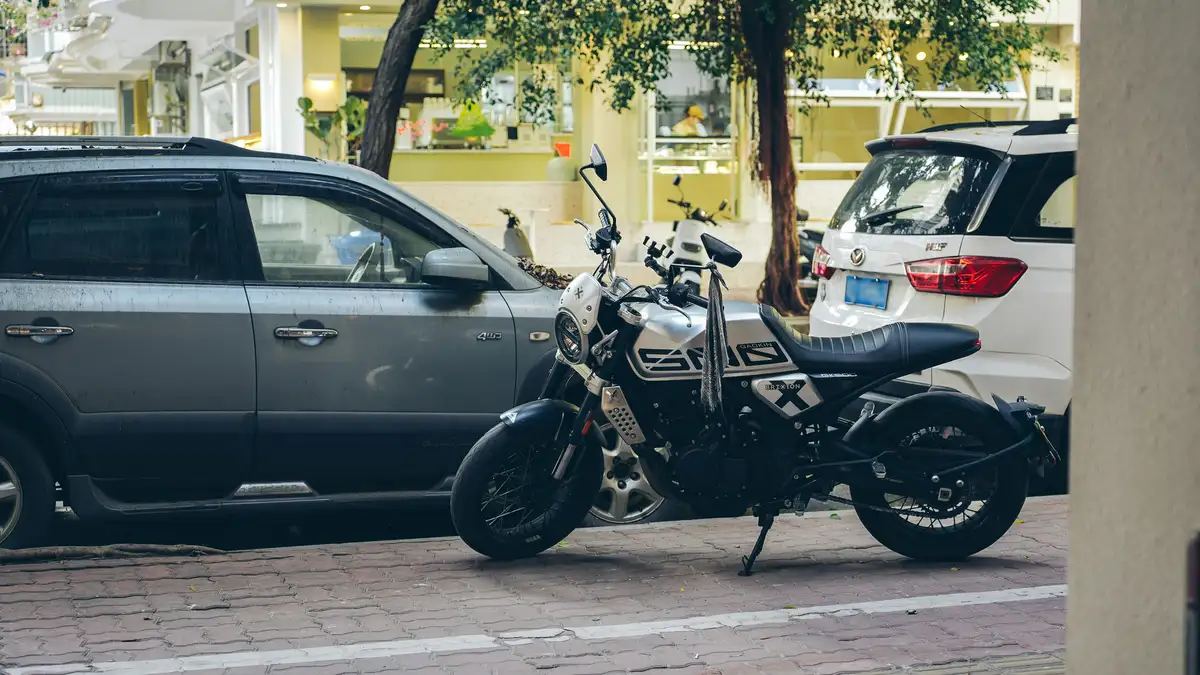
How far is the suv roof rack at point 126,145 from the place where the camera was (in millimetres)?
6551

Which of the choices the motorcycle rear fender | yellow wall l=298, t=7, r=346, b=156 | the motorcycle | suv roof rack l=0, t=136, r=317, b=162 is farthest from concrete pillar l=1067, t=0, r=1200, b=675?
yellow wall l=298, t=7, r=346, b=156

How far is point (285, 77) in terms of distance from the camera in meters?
23.4

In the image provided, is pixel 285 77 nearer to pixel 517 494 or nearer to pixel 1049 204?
pixel 1049 204

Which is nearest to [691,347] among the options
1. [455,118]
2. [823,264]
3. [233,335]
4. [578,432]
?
[578,432]

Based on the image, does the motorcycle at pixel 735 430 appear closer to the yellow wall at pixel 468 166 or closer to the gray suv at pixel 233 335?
the gray suv at pixel 233 335

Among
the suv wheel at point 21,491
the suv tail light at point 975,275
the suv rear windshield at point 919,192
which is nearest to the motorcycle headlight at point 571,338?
the suv wheel at point 21,491

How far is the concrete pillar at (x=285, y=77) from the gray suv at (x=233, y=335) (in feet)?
55.5

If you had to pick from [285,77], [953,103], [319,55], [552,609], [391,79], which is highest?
[319,55]

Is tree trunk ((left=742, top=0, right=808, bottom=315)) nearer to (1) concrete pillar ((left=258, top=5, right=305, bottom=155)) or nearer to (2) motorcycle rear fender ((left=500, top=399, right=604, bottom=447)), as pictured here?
(1) concrete pillar ((left=258, top=5, right=305, bottom=155))

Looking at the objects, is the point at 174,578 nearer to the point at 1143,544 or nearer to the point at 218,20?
the point at 1143,544

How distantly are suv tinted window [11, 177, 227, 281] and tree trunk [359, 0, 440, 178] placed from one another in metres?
6.82

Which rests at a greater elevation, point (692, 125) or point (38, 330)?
point (692, 125)

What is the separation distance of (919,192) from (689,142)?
15.7 meters

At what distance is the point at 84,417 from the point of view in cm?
623
